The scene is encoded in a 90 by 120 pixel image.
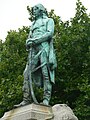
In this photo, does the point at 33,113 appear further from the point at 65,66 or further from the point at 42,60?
the point at 65,66

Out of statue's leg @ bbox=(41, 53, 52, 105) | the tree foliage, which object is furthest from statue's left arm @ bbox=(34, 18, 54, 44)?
the tree foliage

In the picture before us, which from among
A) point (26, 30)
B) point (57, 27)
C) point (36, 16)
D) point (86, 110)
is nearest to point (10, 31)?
point (26, 30)

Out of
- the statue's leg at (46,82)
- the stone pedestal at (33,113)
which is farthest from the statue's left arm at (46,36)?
the stone pedestal at (33,113)

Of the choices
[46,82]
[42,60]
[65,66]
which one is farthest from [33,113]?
[65,66]

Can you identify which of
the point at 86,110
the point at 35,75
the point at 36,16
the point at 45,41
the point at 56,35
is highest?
the point at 56,35

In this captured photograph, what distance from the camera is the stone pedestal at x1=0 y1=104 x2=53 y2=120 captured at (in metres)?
8.26

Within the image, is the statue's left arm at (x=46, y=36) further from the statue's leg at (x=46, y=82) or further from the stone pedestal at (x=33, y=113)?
the stone pedestal at (x=33, y=113)

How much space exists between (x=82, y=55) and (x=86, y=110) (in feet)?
12.2

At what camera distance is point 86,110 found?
1694 cm

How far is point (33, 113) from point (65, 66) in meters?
11.4

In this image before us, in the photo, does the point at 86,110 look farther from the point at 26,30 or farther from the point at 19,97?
the point at 26,30

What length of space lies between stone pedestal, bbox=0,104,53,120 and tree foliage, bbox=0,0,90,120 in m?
8.25

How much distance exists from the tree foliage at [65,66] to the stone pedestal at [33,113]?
8.25 meters

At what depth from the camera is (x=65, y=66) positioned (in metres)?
19.6
